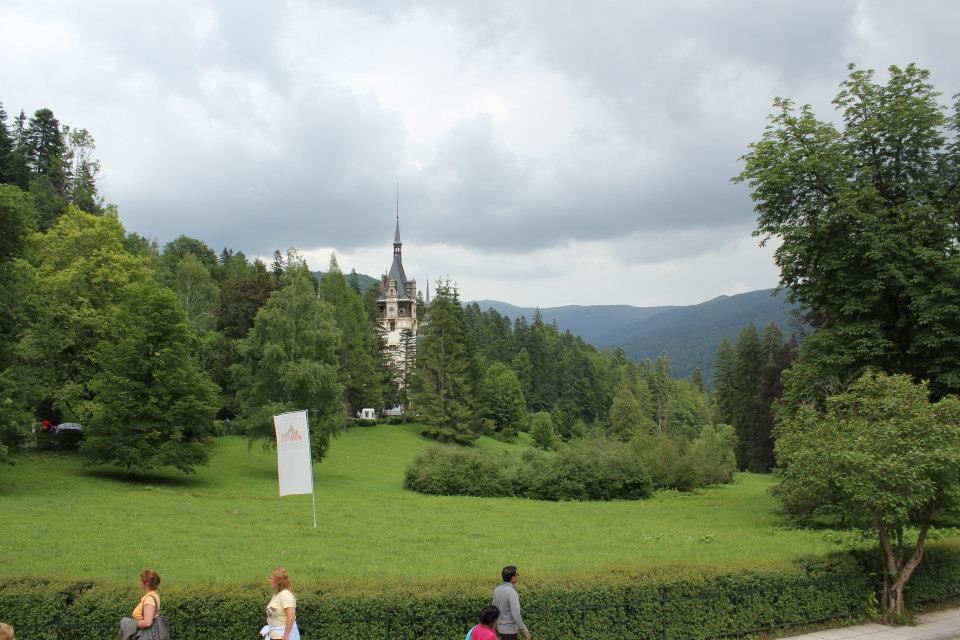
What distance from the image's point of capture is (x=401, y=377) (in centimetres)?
9488

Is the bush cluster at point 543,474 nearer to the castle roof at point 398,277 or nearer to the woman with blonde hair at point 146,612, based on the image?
the woman with blonde hair at point 146,612

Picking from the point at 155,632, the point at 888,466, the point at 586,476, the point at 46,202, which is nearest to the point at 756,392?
the point at 586,476

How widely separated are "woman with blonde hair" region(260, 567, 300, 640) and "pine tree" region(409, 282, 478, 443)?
61.1 metres

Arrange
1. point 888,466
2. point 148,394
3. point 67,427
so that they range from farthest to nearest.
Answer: point 67,427 → point 148,394 → point 888,466

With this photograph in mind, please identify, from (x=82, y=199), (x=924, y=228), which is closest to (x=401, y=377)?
(x=82, y=199)

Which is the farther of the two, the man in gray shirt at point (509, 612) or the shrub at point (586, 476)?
the shrub at point (586, 476)

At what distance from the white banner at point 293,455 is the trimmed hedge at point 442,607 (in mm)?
14880

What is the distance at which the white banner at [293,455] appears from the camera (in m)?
26.4

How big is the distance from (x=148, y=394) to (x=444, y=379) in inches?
1496

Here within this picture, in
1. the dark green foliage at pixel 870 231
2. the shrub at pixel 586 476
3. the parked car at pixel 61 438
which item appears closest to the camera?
the dark green foliage at pixel 870 231

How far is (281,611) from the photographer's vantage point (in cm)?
944

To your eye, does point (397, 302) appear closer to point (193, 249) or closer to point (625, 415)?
point (193, 249)

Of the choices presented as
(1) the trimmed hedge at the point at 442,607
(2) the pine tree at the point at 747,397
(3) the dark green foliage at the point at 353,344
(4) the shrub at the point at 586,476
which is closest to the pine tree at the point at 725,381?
(2) the pine tree at the point at 747,397

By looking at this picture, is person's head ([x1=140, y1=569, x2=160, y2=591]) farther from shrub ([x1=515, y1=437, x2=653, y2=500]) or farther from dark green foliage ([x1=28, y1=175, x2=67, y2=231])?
dark green foliage ([x1=28, y1=175, x2=67, y2=231])
